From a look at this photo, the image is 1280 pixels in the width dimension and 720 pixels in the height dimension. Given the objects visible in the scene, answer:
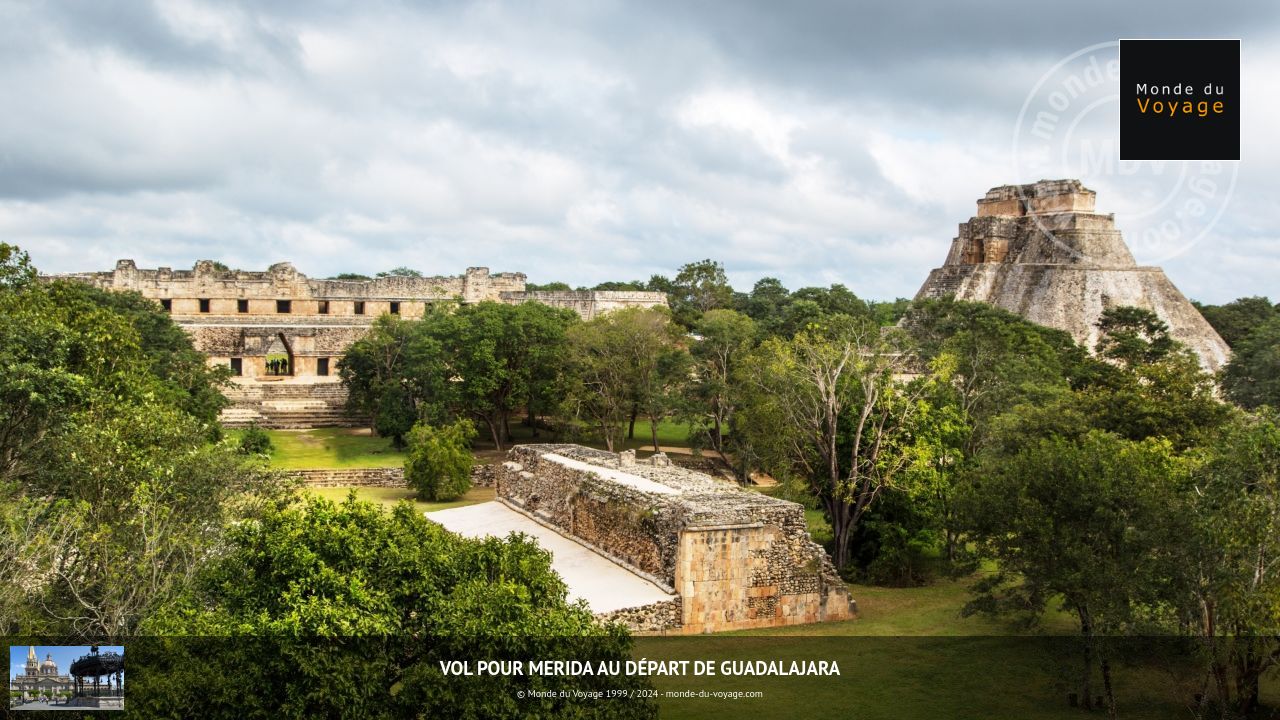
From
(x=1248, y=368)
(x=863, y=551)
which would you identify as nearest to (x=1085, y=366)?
(x=1248, y=368)

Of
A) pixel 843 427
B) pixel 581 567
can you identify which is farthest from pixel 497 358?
pixel 581 567

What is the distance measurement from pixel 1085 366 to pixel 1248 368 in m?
4.02

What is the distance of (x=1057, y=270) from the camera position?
3766 centimetres

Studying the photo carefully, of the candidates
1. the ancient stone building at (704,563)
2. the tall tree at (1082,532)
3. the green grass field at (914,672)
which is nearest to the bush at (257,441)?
the ancient stone building at (704,563)

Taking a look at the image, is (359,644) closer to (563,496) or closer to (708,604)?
(708,604)

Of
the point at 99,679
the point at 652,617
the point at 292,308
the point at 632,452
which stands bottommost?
the point at 652,617

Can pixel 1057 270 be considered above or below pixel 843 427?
above

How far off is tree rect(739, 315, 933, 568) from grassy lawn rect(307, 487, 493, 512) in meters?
7.55

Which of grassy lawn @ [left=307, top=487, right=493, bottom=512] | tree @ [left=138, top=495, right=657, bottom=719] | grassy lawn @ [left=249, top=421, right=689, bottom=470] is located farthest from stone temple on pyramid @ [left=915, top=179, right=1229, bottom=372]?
tree @ [left=138, top=495, right=657, bottom=719]

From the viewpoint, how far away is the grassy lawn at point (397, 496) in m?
23.3

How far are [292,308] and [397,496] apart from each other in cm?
1850

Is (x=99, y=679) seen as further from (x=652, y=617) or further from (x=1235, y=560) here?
(x=1235, y=560)

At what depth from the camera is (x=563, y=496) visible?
60.4 ft

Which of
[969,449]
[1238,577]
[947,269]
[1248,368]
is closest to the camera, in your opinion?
[1238,577]
